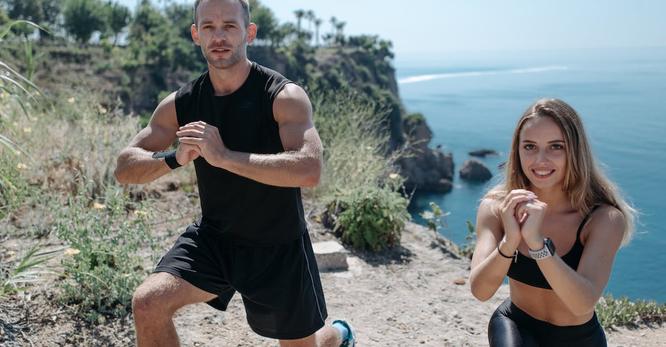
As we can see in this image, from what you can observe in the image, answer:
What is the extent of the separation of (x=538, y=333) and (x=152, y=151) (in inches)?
74.2

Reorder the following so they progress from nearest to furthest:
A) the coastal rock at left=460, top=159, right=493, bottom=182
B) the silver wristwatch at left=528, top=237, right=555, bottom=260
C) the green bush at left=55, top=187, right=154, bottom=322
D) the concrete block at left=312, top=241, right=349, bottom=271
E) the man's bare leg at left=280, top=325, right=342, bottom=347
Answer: the silver wristwatch at left=528, top=237, right=555, bottom=260 < the man's bare leg at left=280, top=325, right=342, bottom=347 < the green bush at left=55, top=187, right=154, bottom=322 < the concrete block at left=312, top=241, right=349, bottom=271 < the coastal rock at left=460, top=159, right=493, bottom=182

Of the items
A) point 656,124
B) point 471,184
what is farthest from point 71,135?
point 656,124

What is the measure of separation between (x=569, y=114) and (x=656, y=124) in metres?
58.4

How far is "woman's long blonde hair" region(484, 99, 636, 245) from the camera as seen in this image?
8.31ft

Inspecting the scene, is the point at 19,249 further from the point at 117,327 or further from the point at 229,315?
the point at 229,315

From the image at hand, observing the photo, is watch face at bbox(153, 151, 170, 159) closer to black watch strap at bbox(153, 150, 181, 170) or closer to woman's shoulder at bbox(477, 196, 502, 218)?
black watch strap at bbox(153, 150, 181, 170)

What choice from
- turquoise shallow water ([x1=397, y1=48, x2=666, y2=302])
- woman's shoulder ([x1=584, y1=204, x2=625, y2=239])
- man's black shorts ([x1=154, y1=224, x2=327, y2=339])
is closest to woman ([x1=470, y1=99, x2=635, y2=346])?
woman's shoulder ([x1=584, y1=204, x2=625, y2=239])

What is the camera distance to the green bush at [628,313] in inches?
183

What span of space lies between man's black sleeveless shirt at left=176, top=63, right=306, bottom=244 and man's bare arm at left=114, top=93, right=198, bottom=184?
0.17 metres

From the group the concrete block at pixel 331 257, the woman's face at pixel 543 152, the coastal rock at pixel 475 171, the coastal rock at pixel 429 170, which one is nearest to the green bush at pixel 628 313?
the concrete block at pixel 331 257

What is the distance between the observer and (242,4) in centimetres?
279

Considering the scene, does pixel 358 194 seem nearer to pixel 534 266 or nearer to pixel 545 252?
pixel 534 266

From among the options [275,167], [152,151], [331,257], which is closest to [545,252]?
[275,167]

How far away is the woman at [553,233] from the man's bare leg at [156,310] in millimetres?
1244
